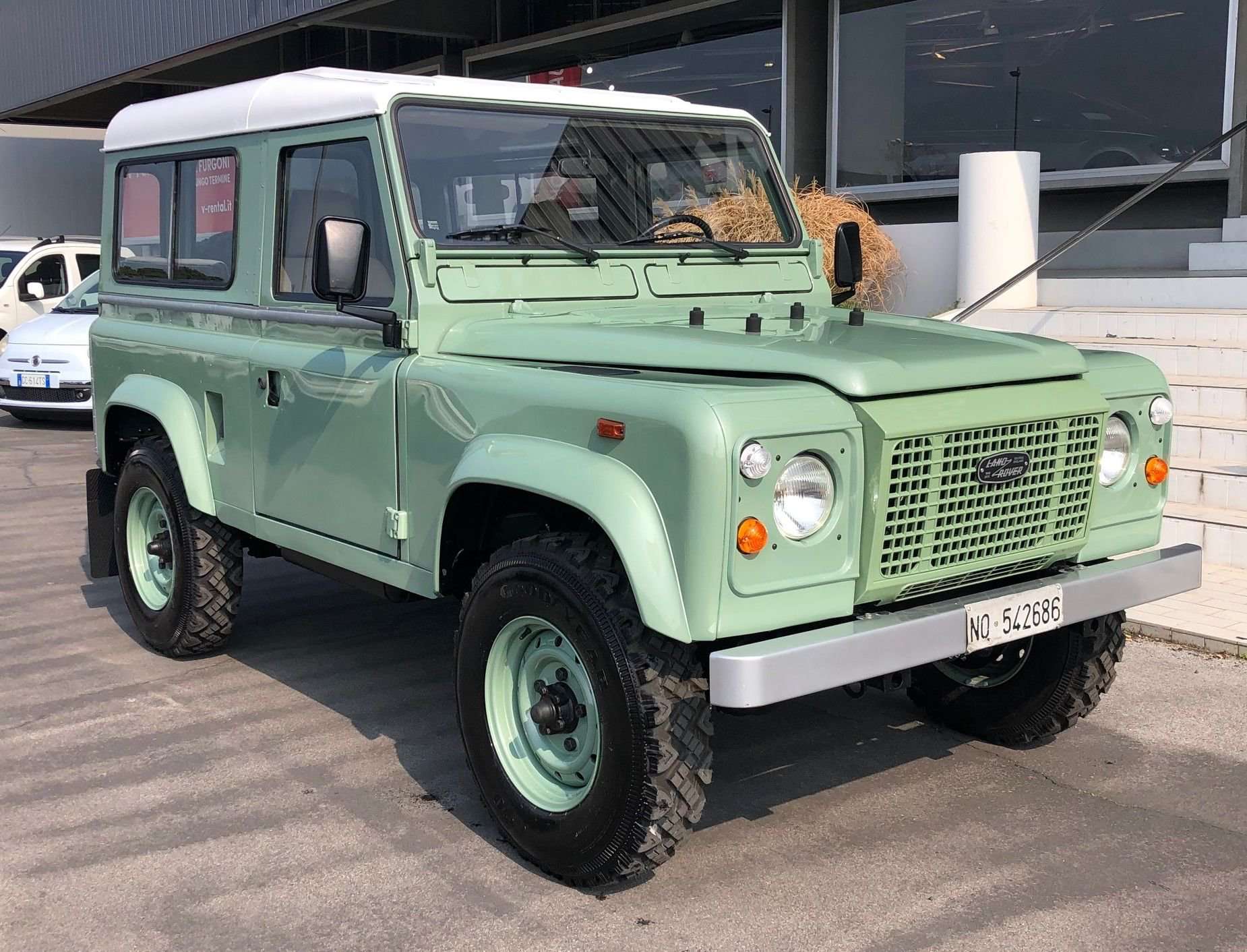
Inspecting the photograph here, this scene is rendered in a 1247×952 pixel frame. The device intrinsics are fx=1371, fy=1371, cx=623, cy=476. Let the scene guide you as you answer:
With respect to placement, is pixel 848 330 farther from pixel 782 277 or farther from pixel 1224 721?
pixel 1224 721

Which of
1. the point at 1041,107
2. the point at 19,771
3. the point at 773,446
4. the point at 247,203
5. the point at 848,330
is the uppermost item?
the point at 1041,107

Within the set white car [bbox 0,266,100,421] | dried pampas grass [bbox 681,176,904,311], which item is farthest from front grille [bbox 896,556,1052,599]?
white car [bbox 0,266,100,421]

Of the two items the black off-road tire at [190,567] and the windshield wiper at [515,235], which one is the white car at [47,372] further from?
the windshield wiper at [515,235]

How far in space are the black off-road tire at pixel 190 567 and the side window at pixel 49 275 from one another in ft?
38.4

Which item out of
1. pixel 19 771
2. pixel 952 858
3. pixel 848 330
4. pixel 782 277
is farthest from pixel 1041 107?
pixel 19 771

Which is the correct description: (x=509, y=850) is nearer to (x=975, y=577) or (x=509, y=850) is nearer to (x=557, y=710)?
(x=557, y=710)

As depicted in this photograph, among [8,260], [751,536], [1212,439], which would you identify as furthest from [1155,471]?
[8,260]

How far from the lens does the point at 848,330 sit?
4.16 m

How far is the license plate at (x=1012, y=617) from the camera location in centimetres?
361

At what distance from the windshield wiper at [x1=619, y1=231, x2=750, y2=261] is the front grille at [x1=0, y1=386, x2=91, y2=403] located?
10.3 m

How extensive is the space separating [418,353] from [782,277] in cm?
151

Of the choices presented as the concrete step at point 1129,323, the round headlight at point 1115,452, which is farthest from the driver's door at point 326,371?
the concrete step at point 1129,323

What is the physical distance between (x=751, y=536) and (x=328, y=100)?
2310 mm

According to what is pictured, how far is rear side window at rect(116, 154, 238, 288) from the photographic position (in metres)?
5.27
